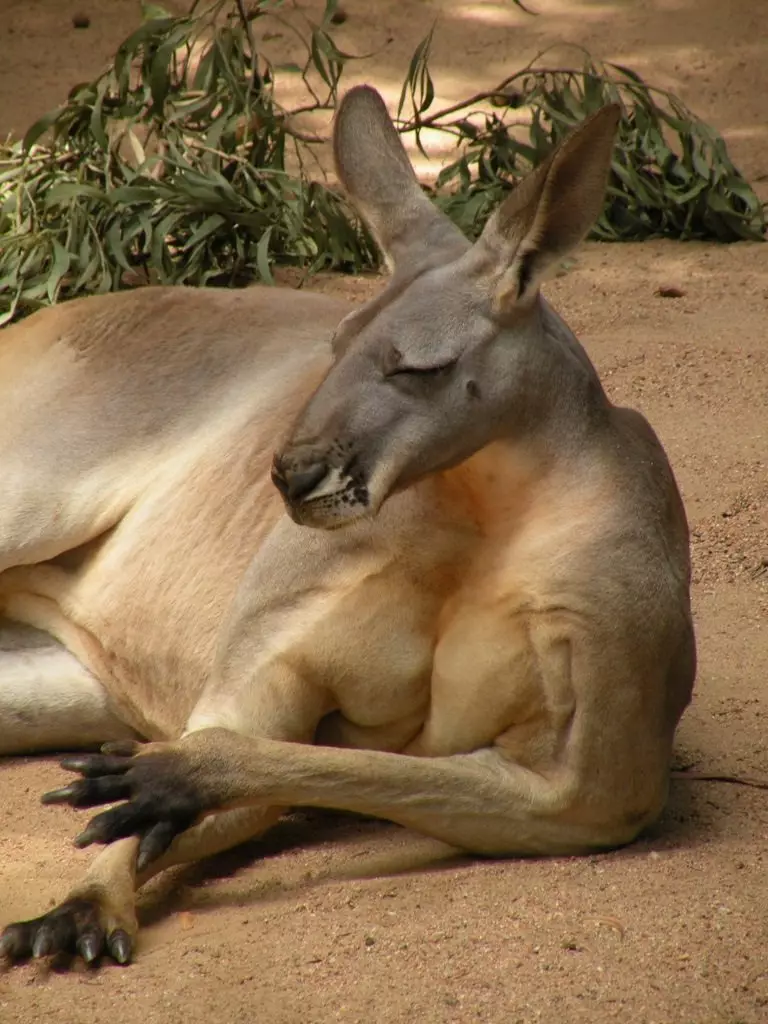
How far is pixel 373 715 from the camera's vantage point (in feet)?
11.3

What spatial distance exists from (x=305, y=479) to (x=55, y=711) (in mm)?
1489

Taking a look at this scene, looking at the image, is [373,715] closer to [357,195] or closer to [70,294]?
[357,195]

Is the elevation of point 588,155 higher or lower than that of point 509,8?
higher

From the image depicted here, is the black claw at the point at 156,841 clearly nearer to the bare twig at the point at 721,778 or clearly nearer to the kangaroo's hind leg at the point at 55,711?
the kangaroo's hind leg at the point at 55,711

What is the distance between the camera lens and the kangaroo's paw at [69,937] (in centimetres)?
303

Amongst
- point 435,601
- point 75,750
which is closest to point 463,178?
point 75,750

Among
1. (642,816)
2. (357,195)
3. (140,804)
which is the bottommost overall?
(642,816)

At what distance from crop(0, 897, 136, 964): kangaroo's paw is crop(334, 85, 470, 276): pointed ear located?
1355 millimetres

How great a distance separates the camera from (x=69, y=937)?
305 centimetres

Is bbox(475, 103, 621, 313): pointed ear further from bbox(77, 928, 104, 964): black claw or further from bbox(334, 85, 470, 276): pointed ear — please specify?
bbox(77, 928, 104, 964): black claw

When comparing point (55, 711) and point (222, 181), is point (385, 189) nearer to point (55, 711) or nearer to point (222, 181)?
point (55, 711)

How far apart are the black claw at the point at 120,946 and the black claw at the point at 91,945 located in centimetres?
2

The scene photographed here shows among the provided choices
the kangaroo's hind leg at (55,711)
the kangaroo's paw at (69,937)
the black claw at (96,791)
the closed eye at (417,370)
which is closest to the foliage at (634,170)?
the kangaroo's hind leg at (55,711)

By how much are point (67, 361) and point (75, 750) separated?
39.2 inches
